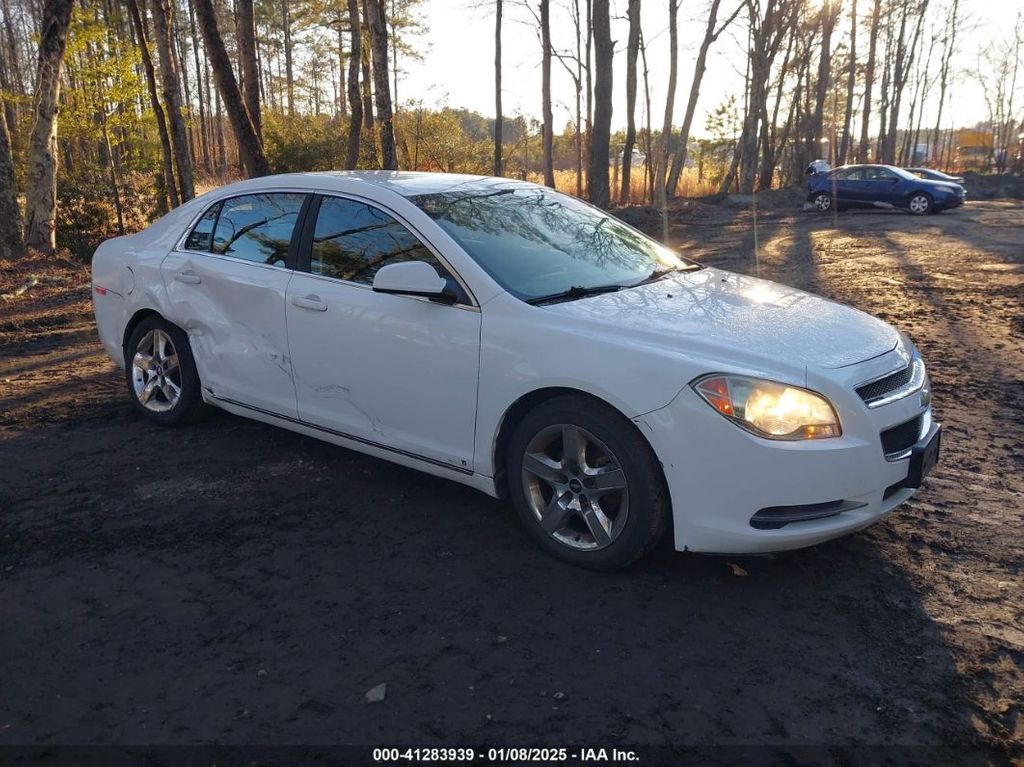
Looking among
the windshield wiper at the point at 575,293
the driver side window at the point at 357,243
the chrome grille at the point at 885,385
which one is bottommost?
the chrome grille at the point at 885,385

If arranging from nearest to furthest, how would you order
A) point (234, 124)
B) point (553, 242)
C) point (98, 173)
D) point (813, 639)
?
point (813, 639) → point (553, 242) → point (234, 124) → point (98, 173)

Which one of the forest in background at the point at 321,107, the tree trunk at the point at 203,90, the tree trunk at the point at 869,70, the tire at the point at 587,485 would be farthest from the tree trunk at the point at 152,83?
the tree trunk at the point at 869,70

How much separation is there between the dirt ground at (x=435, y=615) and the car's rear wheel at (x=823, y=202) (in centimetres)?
2259

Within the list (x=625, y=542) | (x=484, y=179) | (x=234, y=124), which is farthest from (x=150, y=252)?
(x=234, y=124)

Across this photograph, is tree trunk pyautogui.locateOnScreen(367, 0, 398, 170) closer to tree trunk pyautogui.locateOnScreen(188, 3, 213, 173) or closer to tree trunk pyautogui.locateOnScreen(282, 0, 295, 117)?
tree trunk pyautogui.locateOnScreen(282, 0, 295, 117)

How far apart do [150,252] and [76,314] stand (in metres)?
5.00

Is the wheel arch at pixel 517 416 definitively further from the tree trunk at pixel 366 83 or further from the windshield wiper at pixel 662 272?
the tree trunk at pixel 366 83

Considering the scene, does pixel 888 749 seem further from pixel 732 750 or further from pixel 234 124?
pixel 234 124

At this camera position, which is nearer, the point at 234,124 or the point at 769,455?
the point at 769,455

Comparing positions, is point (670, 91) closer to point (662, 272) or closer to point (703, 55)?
point (703, 55)

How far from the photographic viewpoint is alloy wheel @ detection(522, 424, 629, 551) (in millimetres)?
3441

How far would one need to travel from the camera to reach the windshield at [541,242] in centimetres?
397

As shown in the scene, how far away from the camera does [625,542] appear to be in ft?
11.1

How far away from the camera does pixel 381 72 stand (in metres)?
16.3
